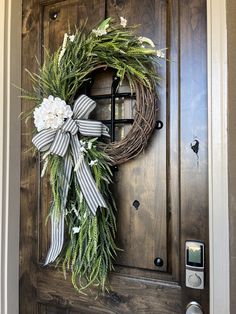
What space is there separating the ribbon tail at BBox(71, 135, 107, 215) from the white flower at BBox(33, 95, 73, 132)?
4.6 inches

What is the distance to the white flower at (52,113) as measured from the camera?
1.02 meters

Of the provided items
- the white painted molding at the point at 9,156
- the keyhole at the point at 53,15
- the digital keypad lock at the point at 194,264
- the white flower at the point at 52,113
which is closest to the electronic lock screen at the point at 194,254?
the digital keypad lock at the point at 194,264

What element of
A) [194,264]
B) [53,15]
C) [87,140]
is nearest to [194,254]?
[194,264]

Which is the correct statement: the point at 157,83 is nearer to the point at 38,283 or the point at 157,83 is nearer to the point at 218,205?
the point at 218,205

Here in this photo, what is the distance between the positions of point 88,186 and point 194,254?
424mm

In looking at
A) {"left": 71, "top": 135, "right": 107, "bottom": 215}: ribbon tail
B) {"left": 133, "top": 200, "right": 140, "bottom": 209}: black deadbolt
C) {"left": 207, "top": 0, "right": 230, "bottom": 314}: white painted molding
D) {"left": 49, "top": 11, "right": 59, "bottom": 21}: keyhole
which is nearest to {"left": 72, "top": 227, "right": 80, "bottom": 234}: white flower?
{"left": 71, "top": 135, "right": 107, "bottom": 215}: ribbon tail

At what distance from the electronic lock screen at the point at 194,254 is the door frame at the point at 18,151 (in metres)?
0.05

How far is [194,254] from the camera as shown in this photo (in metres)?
0.98

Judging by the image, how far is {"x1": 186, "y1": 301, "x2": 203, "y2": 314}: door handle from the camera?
964 millimetres

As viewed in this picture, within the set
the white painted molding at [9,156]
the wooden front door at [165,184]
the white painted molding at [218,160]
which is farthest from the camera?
the white painted molding at [9,156]

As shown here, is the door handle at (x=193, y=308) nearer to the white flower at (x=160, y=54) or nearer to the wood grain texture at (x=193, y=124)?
the wood grain texture at (x=193, y=124)

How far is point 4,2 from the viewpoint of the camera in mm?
1251

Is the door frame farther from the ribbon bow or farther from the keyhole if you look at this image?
the ribbon bow

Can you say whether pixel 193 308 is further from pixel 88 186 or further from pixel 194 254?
pixel 88 186
